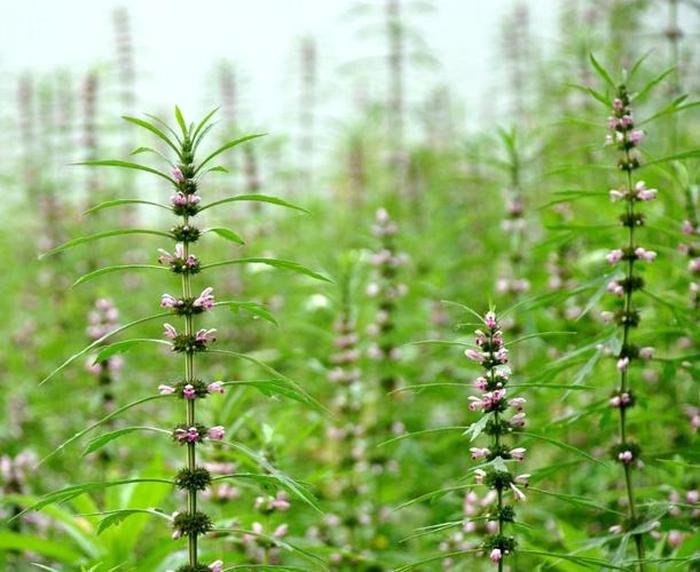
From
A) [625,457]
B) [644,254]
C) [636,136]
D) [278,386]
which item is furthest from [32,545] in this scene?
[636,136]

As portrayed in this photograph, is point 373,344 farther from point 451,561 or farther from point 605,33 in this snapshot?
point 605,33

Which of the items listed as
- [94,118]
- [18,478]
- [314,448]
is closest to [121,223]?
[94,118]

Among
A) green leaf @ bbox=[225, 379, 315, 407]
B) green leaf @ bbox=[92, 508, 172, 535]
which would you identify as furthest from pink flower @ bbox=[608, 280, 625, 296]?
green leaf @ bbox=[92, 508, 172, 535]

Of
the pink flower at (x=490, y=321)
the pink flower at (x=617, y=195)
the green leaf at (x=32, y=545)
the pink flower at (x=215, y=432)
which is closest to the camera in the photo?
the pink flower at (x=490, y=321)

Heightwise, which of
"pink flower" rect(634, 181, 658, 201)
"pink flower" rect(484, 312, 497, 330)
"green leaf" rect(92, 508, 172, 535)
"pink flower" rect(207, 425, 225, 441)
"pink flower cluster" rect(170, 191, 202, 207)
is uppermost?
"pink flower" rect(634, 181, 658, 201)

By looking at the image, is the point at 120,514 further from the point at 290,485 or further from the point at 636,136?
the point at 636,136

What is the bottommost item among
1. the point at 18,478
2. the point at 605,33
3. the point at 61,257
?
the point at 18,478

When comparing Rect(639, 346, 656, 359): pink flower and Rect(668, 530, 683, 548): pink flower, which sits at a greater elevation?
Rect(639, 346, 656, 359): pink flower

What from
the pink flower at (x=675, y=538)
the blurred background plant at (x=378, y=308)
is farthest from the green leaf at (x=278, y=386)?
the pink flower at (x=675, y=538)

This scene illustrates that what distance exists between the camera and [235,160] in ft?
25.6

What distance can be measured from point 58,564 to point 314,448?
2.49 meters

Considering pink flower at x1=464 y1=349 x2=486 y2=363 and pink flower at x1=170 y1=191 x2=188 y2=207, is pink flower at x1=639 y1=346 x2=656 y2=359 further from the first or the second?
pink flower at x1=170 y1=191 x2=188 y2=207

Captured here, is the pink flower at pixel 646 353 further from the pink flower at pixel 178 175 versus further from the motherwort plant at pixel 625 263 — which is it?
the pink flower at pixel 178 175

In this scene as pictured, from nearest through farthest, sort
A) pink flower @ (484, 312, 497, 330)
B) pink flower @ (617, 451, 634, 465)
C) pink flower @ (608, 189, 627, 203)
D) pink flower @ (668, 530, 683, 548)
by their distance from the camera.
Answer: pink flower @ (484, 312, 497, 330) < pink flower @ (617, 451, 634, 465) < pink flower @ (608, 189, 627, 203) < pink flower @ (668, 530, 683, 548)
